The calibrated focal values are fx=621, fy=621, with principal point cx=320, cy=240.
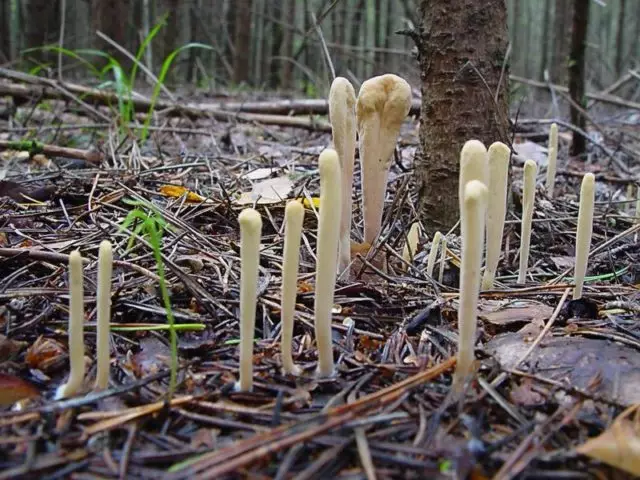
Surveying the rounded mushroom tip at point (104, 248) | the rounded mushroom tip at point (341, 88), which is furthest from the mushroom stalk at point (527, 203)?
the rounded mushroom tip at point (104, 248)

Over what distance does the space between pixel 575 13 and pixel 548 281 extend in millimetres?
2721

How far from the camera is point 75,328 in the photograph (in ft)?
4.38

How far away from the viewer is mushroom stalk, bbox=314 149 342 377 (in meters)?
1.37

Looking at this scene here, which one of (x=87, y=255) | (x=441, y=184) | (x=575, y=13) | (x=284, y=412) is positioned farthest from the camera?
(x=575, y=13)

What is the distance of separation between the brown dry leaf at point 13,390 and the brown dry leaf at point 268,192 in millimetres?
1335

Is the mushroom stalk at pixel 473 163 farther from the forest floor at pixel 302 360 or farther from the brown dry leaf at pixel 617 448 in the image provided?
the brown dry leaf at pixel 617 448

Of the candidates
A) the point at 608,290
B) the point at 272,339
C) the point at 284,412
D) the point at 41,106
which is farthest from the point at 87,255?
the point at 41,106

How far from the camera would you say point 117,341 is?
164 cm

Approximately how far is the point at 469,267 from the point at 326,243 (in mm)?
314

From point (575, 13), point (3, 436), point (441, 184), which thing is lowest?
point (3, 436)

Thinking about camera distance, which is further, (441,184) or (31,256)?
(441,184)

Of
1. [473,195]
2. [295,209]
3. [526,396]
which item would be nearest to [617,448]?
[526,396]

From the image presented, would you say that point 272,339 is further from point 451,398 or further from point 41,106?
point 41,106

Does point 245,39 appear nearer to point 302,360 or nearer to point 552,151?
point 552,151
